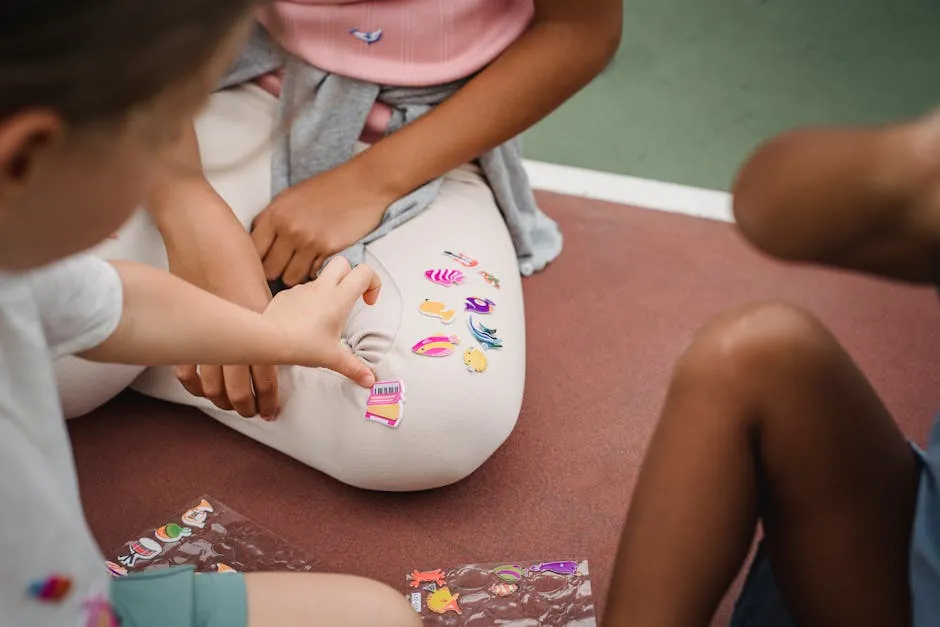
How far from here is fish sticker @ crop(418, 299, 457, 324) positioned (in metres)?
1.04

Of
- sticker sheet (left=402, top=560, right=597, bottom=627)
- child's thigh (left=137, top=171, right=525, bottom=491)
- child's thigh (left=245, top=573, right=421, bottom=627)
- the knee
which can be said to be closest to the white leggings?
child's thigh (left=137, top=171, right=525, bottom=491)

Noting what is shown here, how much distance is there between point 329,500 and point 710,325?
1.73 feet

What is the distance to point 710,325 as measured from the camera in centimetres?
67

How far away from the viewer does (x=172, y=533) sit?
988 mm

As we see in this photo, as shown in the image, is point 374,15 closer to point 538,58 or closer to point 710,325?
point 538,58

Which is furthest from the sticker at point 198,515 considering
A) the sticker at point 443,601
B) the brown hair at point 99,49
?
the brown hair at point 99,49

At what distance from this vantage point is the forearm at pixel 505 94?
108 centimetres

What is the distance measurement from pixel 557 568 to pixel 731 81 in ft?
3.94

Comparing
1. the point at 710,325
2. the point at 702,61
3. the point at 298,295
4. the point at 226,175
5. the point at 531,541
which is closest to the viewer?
the point at 710,325

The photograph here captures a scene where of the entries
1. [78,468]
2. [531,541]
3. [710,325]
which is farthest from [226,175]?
[710,325]

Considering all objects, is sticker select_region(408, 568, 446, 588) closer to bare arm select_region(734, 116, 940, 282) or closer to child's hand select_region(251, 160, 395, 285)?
child's hand select_region(251, 160, 395, 285)

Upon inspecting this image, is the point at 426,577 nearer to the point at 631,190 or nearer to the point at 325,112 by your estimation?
the point at 325,112

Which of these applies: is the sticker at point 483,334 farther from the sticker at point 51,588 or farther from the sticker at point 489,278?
the sticker at point 51,588

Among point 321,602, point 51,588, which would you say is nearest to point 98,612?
point 51,588
